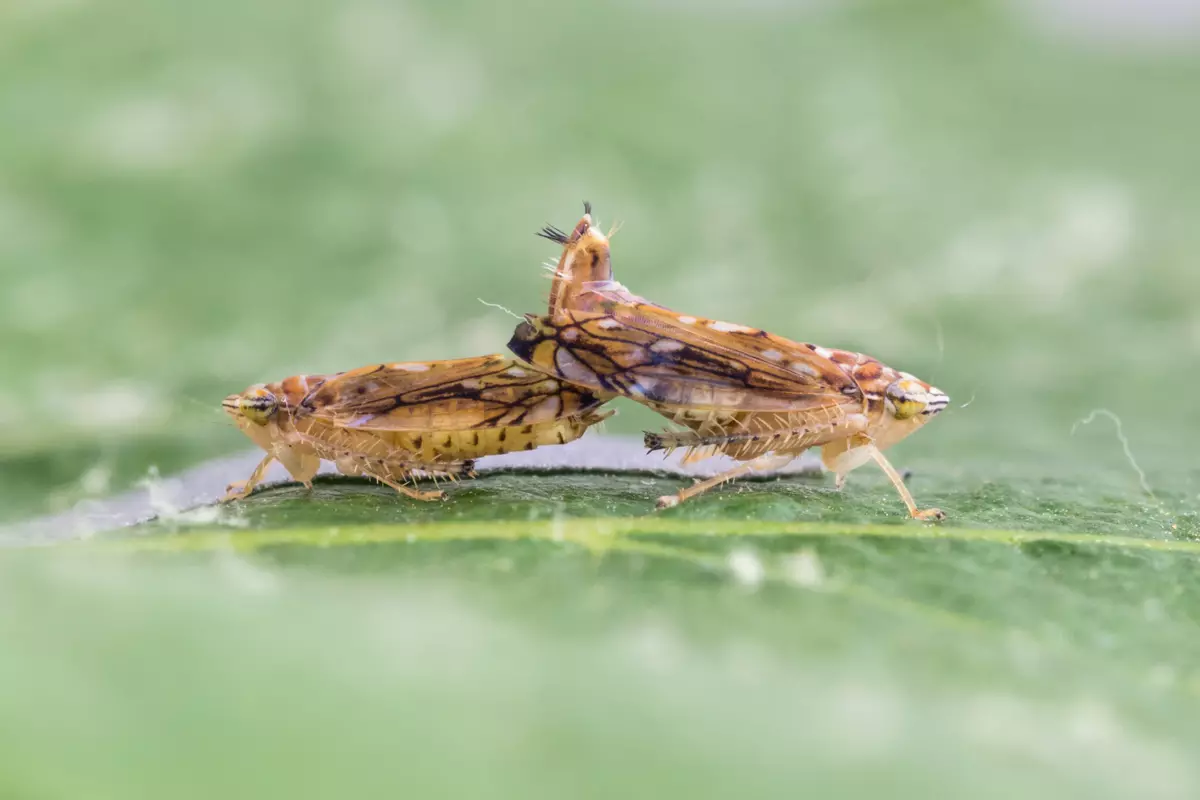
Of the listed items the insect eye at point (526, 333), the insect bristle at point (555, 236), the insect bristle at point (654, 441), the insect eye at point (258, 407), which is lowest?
the insect bristle at point (654, 441)

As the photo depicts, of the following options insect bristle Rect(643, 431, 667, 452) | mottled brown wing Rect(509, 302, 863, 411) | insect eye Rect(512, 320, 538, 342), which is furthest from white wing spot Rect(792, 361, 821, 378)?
insect eye Rect(512, 320, 538, 342)

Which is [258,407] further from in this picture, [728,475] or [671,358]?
[728,475]

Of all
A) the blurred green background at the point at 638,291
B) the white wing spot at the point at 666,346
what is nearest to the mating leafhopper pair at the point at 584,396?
the white wing spot at the point at 666,346

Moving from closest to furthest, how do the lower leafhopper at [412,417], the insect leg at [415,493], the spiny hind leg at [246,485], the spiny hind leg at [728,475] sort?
the spiny hind leg at [728,475] < the insect leg at [415,493] < the spiny hind leg at [246,485] < the lower leafhopper at [412,417]

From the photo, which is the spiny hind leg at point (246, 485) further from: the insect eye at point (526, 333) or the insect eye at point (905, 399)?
the insect eye at point (905, 399)

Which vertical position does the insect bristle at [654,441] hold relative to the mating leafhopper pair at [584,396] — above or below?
below

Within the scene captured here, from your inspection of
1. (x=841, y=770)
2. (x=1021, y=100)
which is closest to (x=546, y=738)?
(x=841, y=770)

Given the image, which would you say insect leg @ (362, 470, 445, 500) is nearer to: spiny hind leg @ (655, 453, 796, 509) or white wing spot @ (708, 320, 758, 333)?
spiny hind leg @ (655, 453, 796, 509)

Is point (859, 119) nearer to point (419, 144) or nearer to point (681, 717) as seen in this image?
point (419, 144)
